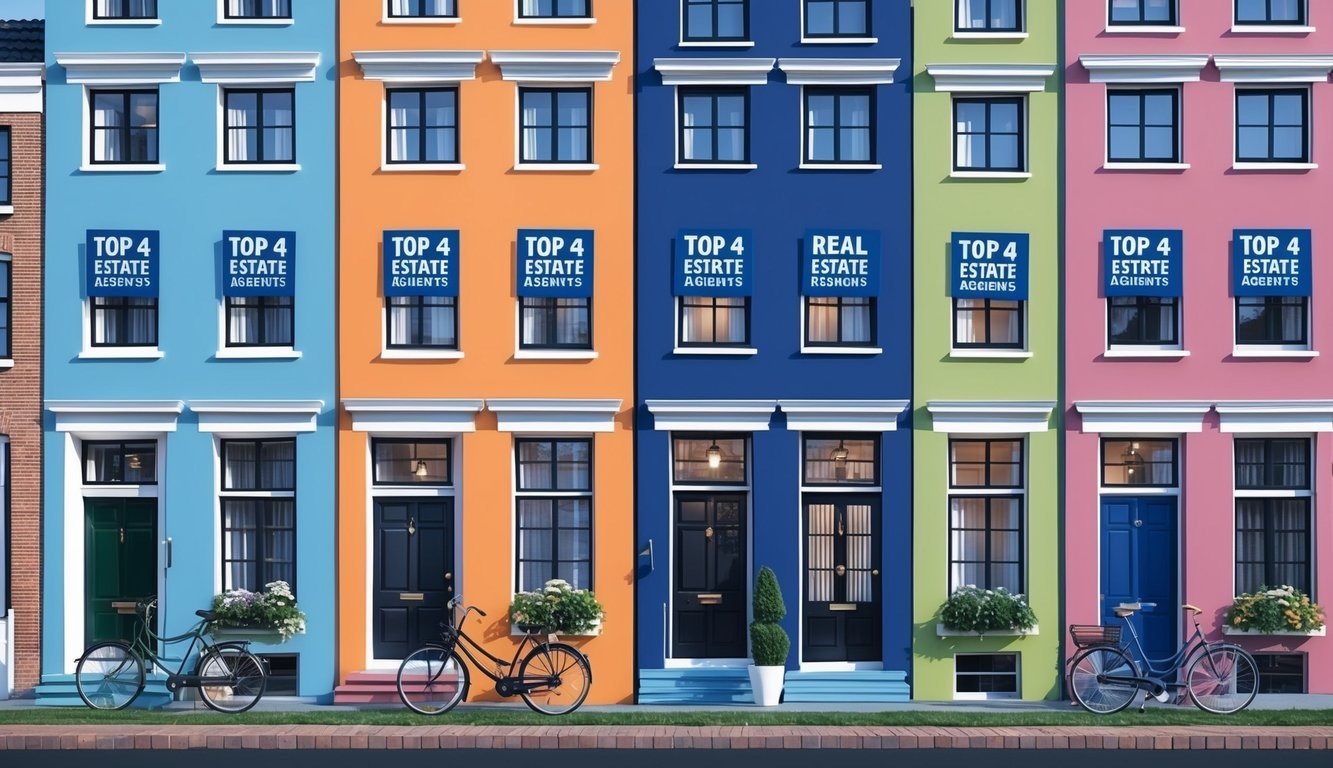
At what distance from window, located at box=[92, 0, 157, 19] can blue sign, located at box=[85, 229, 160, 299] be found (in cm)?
304

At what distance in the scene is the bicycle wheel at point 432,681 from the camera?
17688mm

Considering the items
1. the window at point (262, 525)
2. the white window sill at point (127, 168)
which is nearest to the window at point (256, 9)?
the white window sill at point (127, 168)

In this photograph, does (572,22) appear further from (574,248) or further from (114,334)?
(114,334)

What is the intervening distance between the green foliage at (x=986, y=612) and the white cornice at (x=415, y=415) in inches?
270

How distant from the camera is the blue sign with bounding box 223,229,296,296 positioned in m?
19.0

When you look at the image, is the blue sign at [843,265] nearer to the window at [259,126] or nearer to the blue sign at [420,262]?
the blue sign at [420,262]

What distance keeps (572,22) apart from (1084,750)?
11.4 m

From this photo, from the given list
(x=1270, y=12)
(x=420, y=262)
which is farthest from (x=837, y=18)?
(x=420, y=262)

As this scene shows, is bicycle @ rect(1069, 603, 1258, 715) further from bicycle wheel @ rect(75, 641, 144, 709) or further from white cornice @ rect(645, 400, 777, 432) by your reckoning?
bicycle wheel @ rect(75, 641, 144, 709)

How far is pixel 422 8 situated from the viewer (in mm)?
19438

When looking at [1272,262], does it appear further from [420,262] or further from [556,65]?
[420,262]

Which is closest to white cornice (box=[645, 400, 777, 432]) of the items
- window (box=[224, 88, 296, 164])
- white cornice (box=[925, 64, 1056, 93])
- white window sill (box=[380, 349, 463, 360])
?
white window sill (box=[380, 349, 463, 360])

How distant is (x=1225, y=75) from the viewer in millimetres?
19078

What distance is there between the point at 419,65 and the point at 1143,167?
9.91 meters
